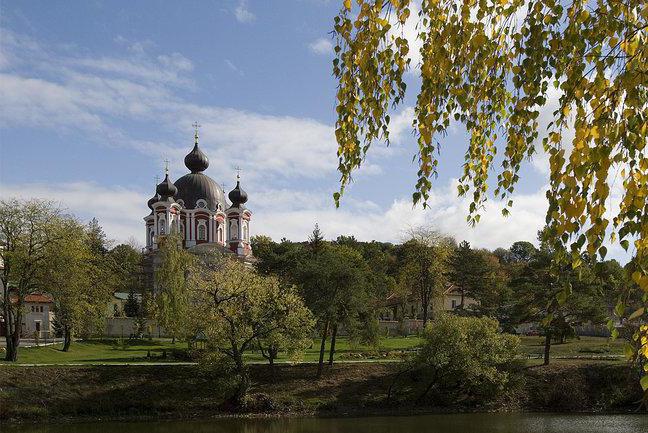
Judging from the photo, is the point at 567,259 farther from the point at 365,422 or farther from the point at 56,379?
the point at 56,379

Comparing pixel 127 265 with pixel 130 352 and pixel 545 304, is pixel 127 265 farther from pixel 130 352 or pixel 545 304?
pixel 545 304

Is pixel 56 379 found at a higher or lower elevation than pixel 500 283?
lower

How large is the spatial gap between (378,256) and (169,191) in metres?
23.9

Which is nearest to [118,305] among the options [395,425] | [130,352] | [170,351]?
[130,352]

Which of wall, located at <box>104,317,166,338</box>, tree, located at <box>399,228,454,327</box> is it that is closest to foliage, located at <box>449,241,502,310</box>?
tree, located at <box>399,228,454,327</box>

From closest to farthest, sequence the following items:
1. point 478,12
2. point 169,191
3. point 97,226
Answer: point 478,12, point 169,191, point 97,226

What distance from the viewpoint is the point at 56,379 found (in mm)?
29547

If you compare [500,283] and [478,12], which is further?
[500,283]

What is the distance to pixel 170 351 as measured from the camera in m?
39.6

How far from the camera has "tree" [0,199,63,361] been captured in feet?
114

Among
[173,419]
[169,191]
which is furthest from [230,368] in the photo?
[169,191]

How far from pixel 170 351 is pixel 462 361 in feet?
60.7

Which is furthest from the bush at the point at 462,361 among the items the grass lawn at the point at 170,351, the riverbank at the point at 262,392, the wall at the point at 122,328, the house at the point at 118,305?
the house at the point at 118,305

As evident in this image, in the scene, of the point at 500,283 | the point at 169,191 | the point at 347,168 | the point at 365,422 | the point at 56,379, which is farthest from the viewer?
the point at 169,191
